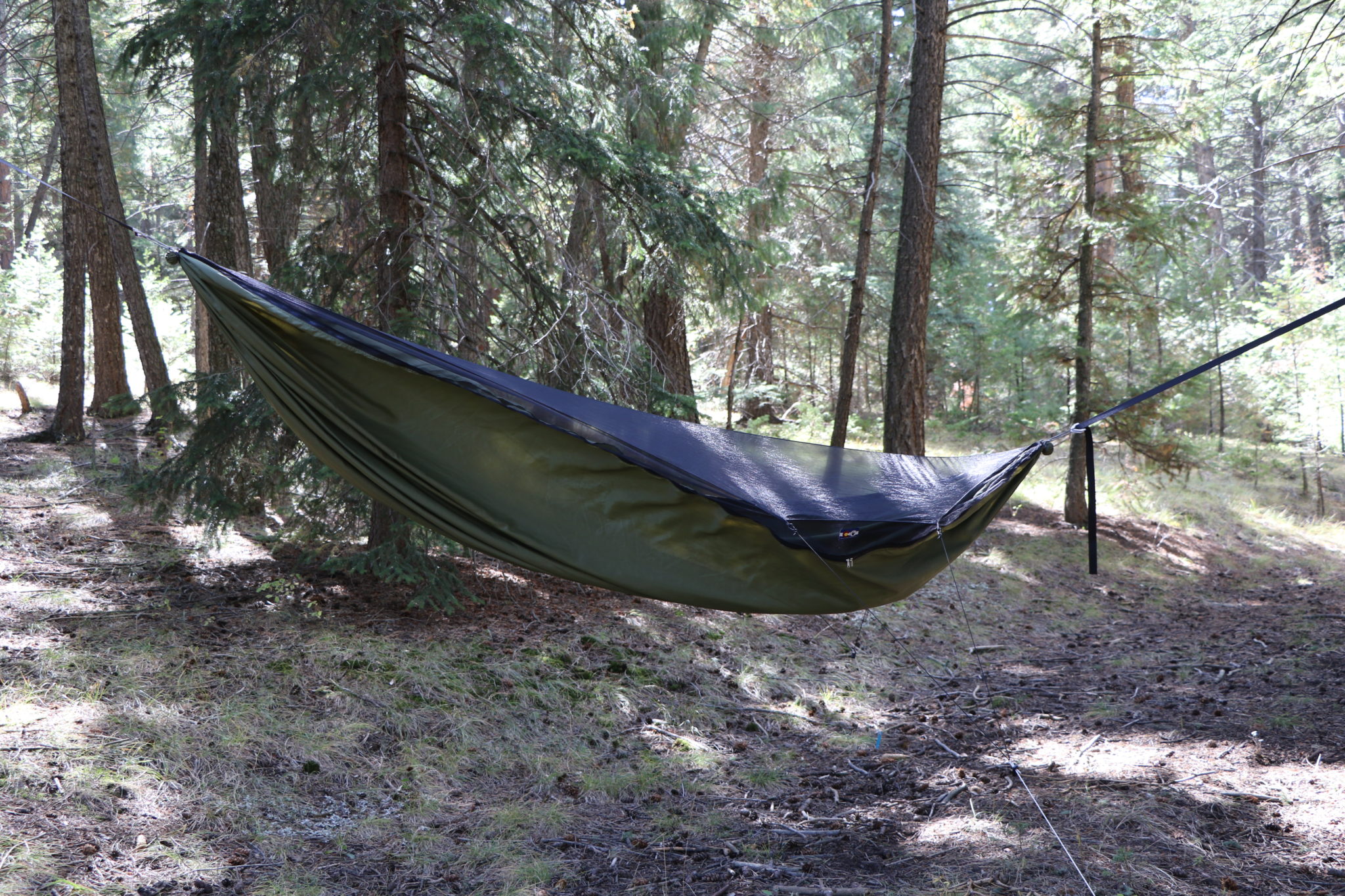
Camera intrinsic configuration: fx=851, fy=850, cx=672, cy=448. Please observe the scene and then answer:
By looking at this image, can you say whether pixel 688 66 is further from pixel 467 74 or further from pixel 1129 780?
pixel 1129 780

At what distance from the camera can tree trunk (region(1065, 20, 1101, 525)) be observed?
286 inches

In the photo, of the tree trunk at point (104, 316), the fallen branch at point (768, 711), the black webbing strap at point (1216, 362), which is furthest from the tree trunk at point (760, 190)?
the tree trunk at point (104, 316)

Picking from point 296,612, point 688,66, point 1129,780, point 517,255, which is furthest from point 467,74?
point 1129,780

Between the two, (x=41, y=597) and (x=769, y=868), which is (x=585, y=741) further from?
(x=41, y=597)

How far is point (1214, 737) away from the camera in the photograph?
3.28 m

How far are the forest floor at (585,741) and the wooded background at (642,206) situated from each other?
0.66 metres

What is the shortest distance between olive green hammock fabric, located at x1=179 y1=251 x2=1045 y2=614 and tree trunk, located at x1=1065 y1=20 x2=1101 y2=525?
5.39 metres

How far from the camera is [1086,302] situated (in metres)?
7.59

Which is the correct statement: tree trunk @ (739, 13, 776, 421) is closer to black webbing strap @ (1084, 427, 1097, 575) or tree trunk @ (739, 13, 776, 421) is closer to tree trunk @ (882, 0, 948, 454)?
tree trunk @ (882, 0, 948, 454)

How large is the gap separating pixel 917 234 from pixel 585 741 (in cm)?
399

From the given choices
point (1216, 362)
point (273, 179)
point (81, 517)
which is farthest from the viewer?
point (273, 179)

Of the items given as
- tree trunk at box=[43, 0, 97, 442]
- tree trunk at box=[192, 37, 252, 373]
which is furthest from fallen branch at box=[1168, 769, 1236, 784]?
tree trunk at box=[43, 0, 97, 442]

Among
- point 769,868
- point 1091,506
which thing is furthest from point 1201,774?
point 769,868

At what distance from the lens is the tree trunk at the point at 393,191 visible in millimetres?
3832
